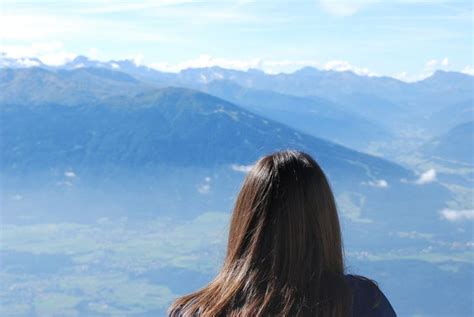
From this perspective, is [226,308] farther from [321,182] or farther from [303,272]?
[321,182]

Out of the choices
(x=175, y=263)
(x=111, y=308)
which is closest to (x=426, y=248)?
(x=175, y=263)

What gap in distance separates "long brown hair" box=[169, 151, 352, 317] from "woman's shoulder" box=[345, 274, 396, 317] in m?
0.05

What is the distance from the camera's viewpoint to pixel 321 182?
248cm

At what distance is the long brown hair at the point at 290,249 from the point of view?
2439mm

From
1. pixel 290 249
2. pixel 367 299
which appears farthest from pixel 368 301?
pixel 290 249

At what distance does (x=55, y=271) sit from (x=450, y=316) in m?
90.9

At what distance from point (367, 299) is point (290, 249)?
0.34 meters

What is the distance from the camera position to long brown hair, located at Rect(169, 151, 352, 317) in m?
2.44

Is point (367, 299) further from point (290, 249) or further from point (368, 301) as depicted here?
point (290, 249)

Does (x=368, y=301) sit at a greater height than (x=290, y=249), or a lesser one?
lesser

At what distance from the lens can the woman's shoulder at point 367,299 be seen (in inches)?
96.0

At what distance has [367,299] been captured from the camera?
2.46 metres

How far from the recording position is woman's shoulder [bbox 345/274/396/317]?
8.00 ft

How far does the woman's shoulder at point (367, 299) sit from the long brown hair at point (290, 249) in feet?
0.17
